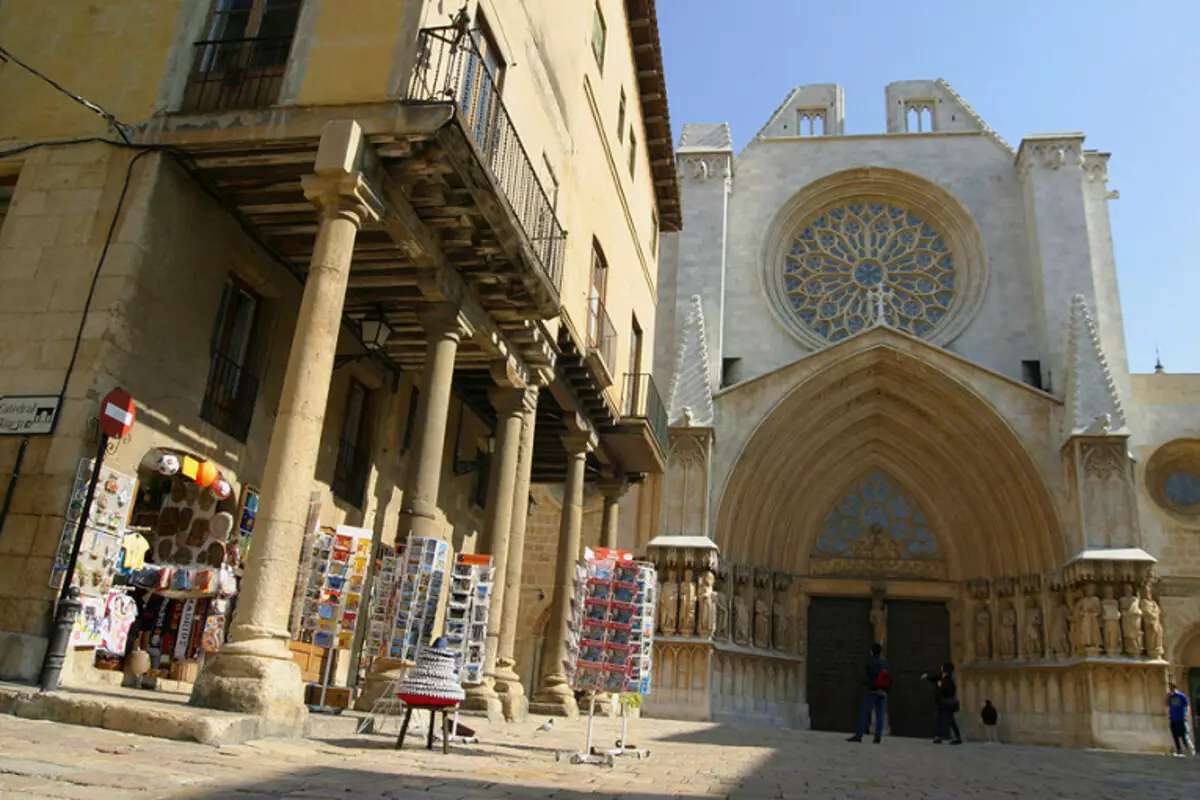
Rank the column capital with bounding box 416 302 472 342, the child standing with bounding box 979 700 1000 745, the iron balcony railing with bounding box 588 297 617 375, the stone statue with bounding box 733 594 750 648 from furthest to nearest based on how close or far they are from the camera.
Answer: the stone statue with bounding box 733 594 750 648, the child standing with bounding box 979 700 1000 745, the iron balcony railing with bounding box 588 297 617 375, the column capital with bounding box 416 302 472 342

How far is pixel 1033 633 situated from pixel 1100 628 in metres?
A: 1.75

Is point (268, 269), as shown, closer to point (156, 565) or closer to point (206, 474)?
point (206, 474)

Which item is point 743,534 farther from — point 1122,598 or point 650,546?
point 1122,598

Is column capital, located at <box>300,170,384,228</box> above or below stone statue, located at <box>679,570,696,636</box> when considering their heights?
above

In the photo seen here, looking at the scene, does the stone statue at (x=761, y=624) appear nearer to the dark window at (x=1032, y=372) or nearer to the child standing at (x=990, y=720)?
the child standing at (x=990, y=720)

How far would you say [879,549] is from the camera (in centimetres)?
2366

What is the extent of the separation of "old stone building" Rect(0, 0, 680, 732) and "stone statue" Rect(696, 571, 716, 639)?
340 inches

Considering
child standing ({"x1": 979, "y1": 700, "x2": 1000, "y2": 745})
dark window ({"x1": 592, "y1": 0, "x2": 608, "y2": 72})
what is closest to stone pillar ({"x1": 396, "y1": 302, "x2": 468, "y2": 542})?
dark window ({"x1": 592, "y1": 0, "x2": 608, "y2": 72})

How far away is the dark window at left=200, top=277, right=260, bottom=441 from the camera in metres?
9.80

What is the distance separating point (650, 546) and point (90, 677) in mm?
13739

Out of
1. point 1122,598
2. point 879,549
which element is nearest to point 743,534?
point 879,549

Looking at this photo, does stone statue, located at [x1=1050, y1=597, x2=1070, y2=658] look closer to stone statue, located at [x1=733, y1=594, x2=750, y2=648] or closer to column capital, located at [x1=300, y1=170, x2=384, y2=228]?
stone statue, located at [x1=733, y1=594, x2=750, y2=648]

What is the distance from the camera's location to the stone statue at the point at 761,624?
858 inches

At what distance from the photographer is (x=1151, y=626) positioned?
19.0 m
